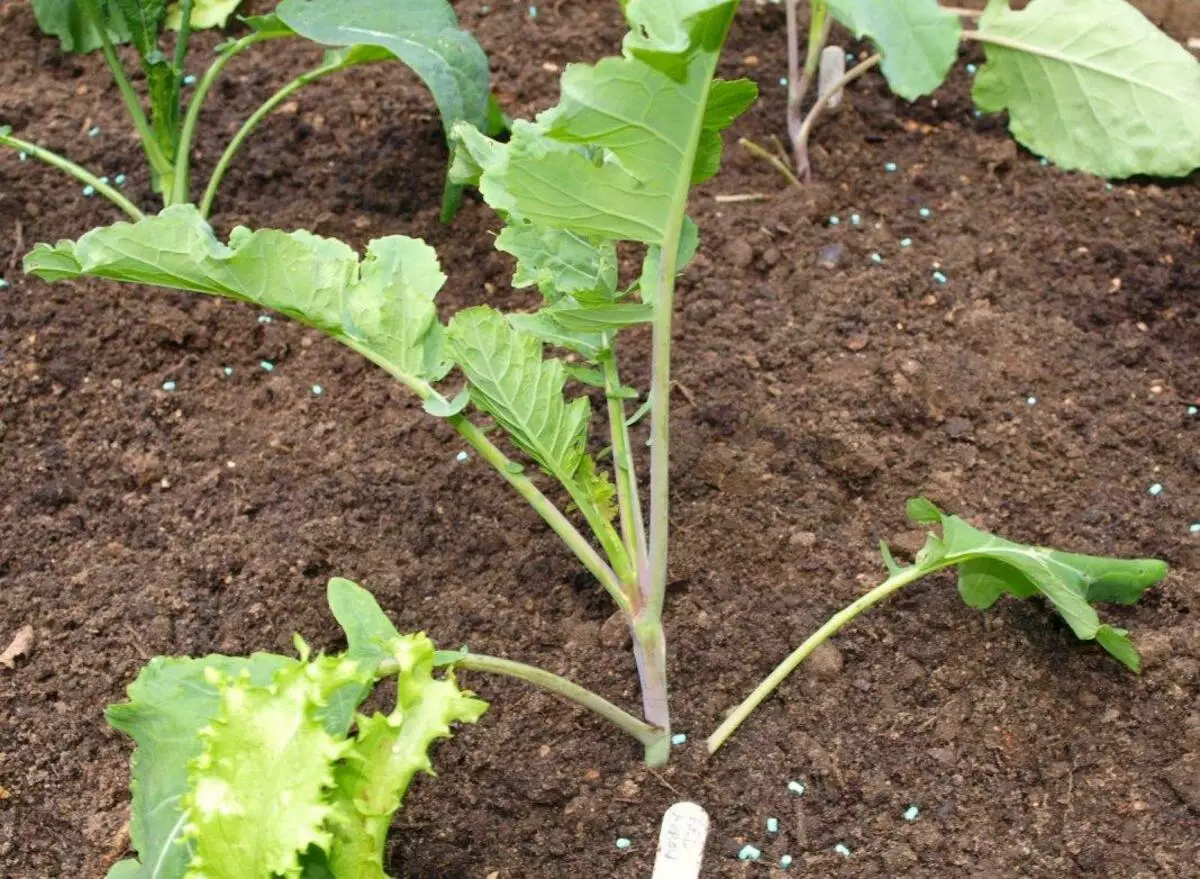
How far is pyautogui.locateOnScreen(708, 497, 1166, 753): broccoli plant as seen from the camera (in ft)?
4.46

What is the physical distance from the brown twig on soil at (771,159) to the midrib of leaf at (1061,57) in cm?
39

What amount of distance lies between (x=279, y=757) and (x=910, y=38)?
2.53 ft

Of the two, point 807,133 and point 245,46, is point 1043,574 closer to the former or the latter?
point 807,133

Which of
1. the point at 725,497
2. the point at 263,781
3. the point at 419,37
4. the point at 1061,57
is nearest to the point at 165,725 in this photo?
the point at 263,781

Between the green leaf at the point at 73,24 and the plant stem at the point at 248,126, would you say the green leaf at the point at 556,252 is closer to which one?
the plant stem at the point at 248,126

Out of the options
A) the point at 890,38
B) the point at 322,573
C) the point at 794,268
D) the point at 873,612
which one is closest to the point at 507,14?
the point at 794,268

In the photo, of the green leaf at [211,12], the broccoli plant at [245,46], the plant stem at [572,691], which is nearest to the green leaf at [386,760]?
the plant stem at [572,691]

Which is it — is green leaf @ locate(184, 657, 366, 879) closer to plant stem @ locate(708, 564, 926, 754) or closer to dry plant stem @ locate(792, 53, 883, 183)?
plant stem @ locate(708, 564, 926, 754)

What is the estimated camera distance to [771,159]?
219 cm

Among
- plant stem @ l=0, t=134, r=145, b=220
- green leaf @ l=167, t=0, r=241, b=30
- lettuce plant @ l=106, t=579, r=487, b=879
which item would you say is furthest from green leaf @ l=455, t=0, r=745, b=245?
green leaf @ l=167, t=0, r=241, b=30

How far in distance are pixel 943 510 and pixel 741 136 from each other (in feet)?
2.98

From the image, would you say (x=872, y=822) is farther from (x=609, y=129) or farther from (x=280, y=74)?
(x=280, y=74)

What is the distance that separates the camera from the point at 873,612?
1.56 meters

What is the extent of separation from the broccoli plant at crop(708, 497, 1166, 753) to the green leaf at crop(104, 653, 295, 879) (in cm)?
54
